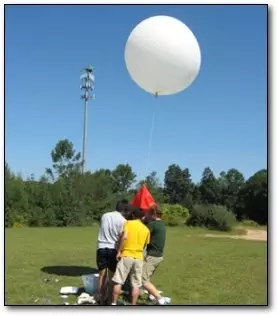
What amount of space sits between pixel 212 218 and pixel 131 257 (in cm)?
2036

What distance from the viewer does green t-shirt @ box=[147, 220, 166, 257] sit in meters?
6.77

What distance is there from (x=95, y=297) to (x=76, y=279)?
1.65 meters

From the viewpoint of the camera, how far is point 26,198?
26656 millimetres

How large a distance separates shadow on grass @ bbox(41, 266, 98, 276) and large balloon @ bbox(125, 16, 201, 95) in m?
3.88

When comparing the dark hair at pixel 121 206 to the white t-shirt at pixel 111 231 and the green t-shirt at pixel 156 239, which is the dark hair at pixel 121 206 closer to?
the white t-shirt at pixel 111 231

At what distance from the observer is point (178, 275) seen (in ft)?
29.4

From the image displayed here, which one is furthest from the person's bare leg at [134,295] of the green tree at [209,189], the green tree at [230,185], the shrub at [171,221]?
the green tree at [209,189]

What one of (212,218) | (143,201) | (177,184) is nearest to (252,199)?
(212,218)

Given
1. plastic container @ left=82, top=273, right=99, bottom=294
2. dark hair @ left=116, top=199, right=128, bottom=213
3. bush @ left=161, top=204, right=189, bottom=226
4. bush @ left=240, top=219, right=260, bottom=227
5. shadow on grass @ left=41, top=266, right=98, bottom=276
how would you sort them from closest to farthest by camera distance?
dark hair @ left=116, top=199, right=128, bottom=213 → plastic container @ left=82, top=273, right=99, bottom=294 → shadow on grass @ left=41, top=266, right=98, bottom=276 → bush @ left=161, top=204, right=189, bottom=226 → bush @ left=240, top=219, right=260, bottom=227


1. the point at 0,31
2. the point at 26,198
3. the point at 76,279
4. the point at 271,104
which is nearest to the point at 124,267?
the point at 76,279

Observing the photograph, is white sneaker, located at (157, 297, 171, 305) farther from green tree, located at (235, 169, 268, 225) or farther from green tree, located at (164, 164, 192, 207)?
green tree, located at (164, 164, 192, 207)

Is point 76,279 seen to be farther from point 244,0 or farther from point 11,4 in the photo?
point 244,0

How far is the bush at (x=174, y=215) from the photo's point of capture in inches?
1127

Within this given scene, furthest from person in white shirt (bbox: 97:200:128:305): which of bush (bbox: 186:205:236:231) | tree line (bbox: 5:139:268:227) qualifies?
bush (bbox: 186:205:236:231)
